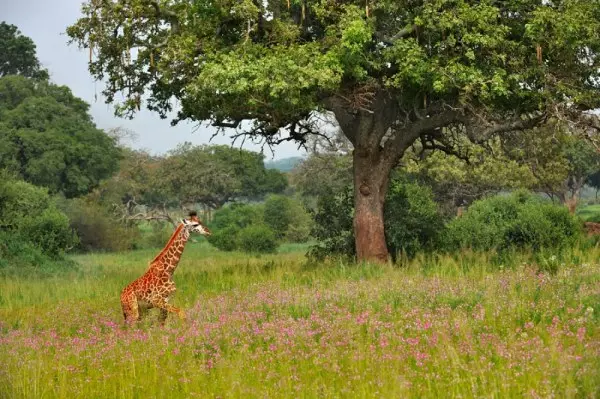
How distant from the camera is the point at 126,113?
64.9ft

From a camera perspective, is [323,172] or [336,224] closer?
[336,224]

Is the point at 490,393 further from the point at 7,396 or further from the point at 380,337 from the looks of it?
the point at 7,396

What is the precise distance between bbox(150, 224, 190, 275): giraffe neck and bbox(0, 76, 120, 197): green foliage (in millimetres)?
36711

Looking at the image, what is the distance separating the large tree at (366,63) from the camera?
56.9 ft

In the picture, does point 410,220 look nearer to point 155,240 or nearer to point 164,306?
point 164,306

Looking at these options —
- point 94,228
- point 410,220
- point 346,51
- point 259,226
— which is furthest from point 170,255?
point 94,228

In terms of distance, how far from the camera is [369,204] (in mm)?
21016

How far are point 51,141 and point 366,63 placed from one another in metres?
35.0

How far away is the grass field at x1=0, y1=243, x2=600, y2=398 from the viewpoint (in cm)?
768

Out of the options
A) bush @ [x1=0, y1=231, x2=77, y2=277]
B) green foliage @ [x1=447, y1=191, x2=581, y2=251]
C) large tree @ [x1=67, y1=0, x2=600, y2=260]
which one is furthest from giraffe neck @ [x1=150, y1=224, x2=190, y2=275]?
bush @ [x1=0, y1=231, x2=77, y2=277]

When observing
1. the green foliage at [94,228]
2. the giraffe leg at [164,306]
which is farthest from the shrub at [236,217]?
the giraffe leg at [164,306]

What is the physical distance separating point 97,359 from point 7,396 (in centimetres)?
148

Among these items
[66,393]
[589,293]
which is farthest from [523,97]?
[66,393]

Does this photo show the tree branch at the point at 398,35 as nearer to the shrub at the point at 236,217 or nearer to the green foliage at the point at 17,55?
the shrub at the point at 236,217
